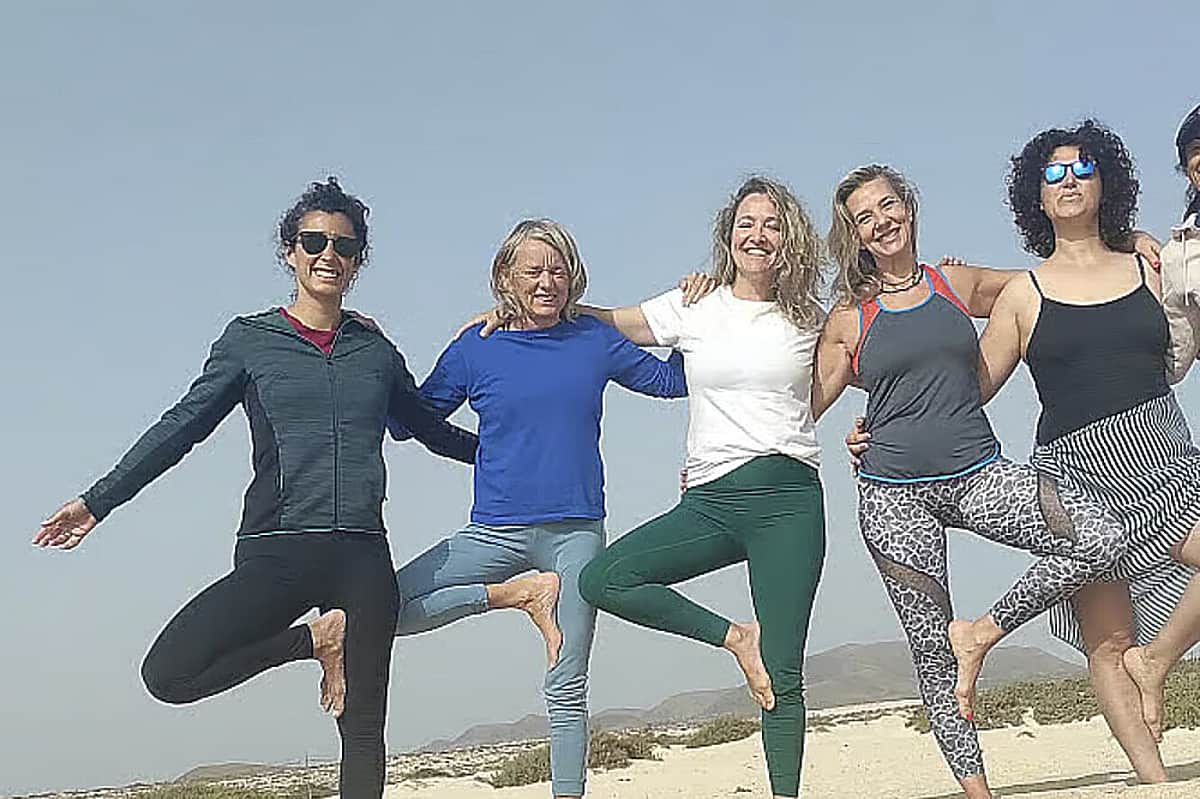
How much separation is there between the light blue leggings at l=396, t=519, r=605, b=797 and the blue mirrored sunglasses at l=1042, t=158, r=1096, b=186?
9.39ft

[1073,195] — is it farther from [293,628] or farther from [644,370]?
[293,628]

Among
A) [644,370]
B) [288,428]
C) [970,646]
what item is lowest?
[970,646]

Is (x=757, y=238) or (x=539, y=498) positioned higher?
(x=757, y=238)

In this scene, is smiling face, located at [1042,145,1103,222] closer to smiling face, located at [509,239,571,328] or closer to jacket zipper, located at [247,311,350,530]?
smiling face, located at [509,239,571,328]

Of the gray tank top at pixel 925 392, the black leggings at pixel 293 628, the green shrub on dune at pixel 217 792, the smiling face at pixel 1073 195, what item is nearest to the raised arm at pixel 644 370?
the gray tank top at pixel 925 392

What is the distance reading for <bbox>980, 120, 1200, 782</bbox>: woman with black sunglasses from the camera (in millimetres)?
6398

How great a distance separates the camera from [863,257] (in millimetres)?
6656

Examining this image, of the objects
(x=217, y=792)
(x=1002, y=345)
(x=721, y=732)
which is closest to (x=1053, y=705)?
(x=721, y=732)

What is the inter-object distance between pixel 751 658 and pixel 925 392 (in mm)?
1488

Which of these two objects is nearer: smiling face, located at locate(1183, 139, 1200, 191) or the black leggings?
the black leggings

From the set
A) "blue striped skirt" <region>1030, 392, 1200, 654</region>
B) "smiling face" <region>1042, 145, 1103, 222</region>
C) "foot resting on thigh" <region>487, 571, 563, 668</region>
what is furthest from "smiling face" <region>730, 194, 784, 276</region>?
"foot resting on thigh" <region>487, 571, 563, 668</region>

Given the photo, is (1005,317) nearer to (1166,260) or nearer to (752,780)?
(1166,260)

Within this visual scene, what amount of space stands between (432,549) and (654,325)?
1595 millimetres

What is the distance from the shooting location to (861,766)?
16812 millimetres
